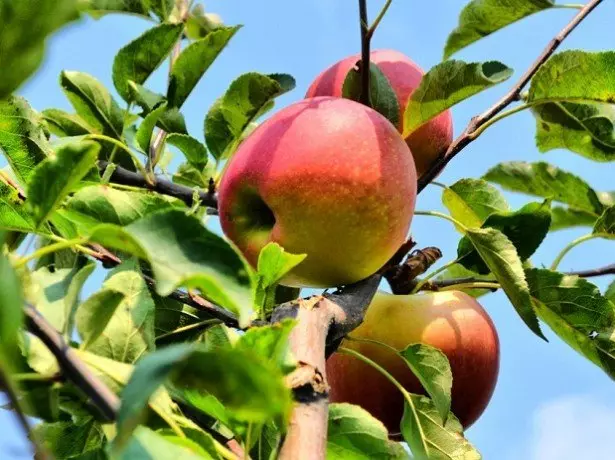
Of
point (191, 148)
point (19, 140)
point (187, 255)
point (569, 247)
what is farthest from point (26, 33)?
point (569, 247)

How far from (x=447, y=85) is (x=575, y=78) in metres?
0.17

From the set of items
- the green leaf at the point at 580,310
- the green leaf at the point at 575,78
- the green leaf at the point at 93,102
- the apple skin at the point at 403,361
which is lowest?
the apple skin at the point at 403,361

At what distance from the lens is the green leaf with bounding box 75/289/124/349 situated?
0.62m

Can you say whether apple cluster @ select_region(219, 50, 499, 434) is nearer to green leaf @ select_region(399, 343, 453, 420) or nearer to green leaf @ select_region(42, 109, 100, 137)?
green leaf @ select_region(399, 343, 453, 420)

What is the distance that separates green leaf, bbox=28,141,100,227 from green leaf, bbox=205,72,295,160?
552 mm

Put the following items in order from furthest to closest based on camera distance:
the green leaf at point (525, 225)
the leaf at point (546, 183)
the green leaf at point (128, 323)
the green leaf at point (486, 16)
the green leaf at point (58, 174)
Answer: the leaf at point (546, 183)
the green leaf at point (486, 16)
the green leaf at point (525, 225)
the green leaf at point (128, 323)
the green leaf at point (58, 174)

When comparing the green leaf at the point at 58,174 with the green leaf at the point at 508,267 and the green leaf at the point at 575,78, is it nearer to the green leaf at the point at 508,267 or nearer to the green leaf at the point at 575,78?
the green leaf at the point at 508,267

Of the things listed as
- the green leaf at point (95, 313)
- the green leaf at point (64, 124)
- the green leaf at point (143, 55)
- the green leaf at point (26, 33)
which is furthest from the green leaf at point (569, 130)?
the green leaf at point (26, 33)

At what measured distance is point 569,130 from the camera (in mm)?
1243

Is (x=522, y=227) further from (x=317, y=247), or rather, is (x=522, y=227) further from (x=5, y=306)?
(x=5, y=306)

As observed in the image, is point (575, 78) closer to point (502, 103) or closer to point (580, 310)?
point (502, 103)

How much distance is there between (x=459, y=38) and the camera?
130 cm

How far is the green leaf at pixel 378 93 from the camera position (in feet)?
3.65

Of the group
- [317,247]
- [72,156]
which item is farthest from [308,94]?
[72,156]
